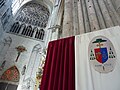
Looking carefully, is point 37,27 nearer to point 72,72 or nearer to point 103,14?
point 103,14

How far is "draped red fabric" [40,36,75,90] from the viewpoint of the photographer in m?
1.86

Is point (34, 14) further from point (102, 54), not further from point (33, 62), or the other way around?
point (102, 54)

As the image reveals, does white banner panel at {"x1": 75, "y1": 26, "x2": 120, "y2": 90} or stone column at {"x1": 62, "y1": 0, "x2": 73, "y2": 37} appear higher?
stone column at {"x1": 62, "y1": 0, "x2": 73, "y2": 37}

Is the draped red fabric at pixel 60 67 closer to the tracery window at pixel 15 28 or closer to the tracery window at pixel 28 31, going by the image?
the tracery window at pixel 28 31

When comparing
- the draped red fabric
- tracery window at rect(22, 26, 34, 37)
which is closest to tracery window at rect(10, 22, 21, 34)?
tracery window at rect(22, 26, 34, 37)

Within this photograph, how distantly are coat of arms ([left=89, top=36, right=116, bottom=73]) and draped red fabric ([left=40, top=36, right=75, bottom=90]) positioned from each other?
1.18ft

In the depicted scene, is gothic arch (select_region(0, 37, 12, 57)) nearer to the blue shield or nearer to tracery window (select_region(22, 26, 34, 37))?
tracery window (select_region(22, 26, 34, 37))

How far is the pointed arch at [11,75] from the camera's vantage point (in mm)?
10031

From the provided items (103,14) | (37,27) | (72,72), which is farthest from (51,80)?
(37,27)

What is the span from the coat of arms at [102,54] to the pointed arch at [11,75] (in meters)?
9.53

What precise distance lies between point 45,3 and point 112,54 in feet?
50.6

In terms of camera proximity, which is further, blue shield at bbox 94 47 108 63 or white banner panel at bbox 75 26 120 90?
blue shield at bbox 94 47 108 63

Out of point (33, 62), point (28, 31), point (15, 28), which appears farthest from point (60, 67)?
point (15, 28)

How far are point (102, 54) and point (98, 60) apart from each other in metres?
0.13
